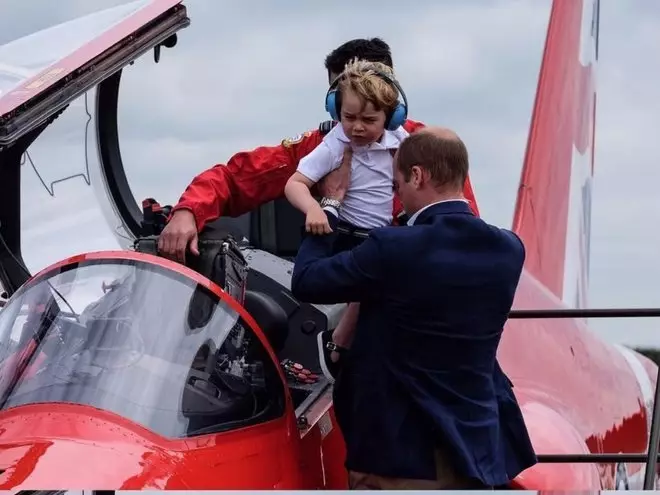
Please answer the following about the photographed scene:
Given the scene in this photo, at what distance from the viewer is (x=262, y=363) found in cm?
363

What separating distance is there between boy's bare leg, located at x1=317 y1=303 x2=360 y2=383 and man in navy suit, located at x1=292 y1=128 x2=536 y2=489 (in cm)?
11

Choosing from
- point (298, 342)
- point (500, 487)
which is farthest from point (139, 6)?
point (500, 487)

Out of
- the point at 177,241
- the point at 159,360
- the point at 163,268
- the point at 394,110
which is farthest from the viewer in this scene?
the point at 177,241

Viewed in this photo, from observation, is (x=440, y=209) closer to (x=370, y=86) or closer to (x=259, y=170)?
(x=370, y=86)

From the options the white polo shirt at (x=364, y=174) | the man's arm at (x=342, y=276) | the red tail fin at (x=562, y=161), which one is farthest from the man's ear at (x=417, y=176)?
the red tail fin at (x=562, y=161)

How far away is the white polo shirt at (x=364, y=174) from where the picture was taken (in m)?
3.71

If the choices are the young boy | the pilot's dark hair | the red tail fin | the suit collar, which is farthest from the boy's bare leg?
the red tail fin

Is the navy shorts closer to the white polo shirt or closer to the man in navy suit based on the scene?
the white polo shirt

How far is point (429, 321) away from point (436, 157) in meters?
0.48

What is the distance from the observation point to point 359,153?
12.2 ft

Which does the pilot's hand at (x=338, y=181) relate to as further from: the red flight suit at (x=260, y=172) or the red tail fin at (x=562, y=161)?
the red tail fin at (x=562, y=161)

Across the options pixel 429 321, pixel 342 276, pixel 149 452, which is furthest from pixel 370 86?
pixel 149 452

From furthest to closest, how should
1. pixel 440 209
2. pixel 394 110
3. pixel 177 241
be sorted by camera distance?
pixel 177 241, pixel 394 110, pixel 440 209

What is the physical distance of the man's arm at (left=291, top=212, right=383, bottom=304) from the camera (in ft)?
10.0
